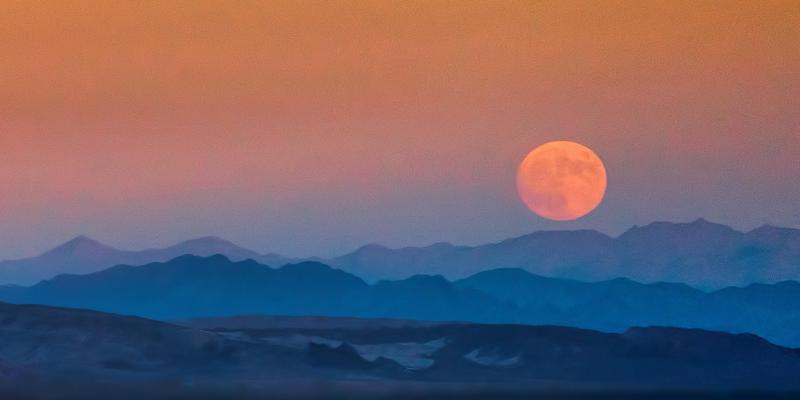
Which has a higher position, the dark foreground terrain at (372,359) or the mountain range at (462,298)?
the mountain range at (462,298)

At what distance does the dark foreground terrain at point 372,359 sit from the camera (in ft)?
232

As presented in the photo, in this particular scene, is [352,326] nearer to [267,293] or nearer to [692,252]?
[267,293]

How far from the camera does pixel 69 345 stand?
8938 centimetres

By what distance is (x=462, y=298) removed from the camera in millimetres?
114188

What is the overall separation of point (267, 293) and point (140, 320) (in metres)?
17.0

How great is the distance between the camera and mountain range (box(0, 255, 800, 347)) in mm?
107438

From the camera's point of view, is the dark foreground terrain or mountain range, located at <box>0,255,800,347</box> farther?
mountain range, located at <box>0,255,800,347</box>

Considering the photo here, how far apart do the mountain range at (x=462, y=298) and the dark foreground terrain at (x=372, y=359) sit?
254 cm

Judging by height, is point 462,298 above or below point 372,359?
above

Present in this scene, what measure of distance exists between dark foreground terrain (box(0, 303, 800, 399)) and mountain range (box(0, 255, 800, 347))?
254 cm

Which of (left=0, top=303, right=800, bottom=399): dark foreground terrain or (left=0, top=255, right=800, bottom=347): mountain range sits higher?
(left=0, top=255, right=800, bottom=347): mountain range

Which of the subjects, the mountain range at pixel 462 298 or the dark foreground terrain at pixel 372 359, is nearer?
the dark foreground terrain at pixel 372 359

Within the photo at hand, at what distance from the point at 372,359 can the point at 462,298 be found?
823 inches

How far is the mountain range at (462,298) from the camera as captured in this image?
352ft
